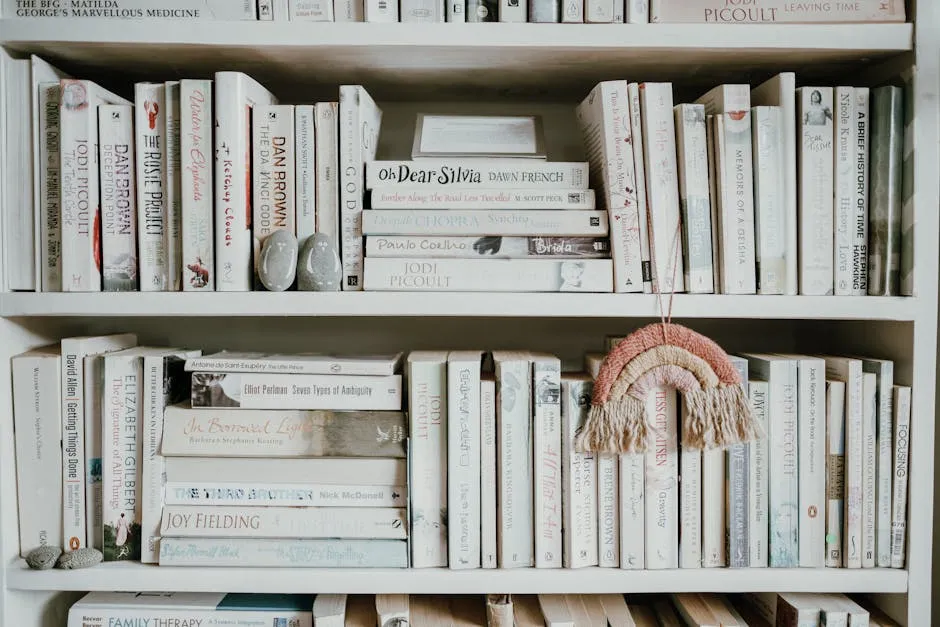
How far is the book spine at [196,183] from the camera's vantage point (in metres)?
0.82

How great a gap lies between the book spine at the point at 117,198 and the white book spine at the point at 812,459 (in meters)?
0.88

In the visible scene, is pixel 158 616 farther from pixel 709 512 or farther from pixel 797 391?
pixel 797 391

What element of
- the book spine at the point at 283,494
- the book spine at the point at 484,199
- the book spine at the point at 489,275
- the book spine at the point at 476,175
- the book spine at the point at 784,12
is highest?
the book spine at the point at 784,12

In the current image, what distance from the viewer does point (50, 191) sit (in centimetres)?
83

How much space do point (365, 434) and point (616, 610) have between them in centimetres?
42

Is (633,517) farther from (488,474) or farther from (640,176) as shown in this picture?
(640,176)

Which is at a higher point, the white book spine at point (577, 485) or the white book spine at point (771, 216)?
the white book spine at point (771, 216)

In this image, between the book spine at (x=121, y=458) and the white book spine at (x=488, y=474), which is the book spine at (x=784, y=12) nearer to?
the white book spine at (x=488, y=474)

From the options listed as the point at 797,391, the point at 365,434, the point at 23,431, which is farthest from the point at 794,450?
the point at 23,431

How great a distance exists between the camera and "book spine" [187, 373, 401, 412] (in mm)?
852

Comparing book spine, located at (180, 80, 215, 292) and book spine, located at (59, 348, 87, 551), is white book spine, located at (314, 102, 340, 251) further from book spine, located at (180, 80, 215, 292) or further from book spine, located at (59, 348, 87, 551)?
book spine, located at (59, 348, 87, 551)

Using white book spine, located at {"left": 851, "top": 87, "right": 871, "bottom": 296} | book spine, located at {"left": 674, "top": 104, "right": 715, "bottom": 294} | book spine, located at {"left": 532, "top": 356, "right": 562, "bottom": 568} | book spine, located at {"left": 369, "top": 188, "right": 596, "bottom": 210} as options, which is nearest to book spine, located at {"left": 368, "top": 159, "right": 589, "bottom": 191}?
book spine, located at {"left": 369, "top": 188, "right": 596, "bottom": 210}

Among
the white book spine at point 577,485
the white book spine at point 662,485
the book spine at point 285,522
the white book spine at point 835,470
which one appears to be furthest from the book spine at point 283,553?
the white book spine at point 835,470

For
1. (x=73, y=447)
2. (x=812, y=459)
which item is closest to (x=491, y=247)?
(x=812, y=459)
